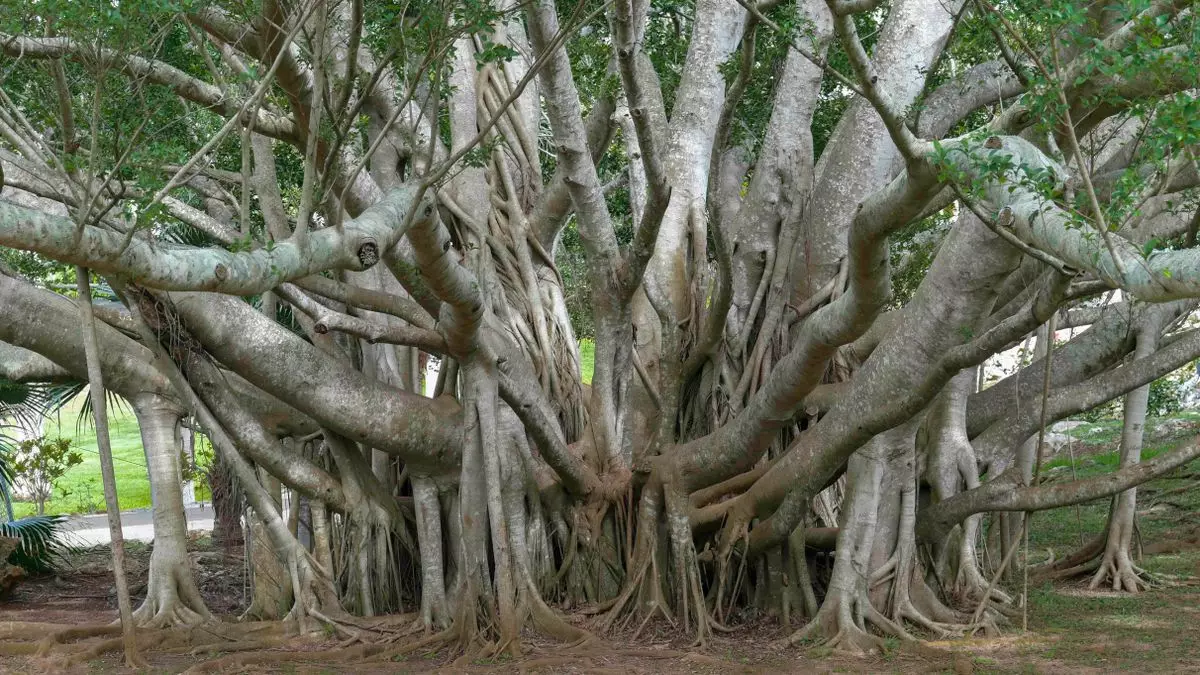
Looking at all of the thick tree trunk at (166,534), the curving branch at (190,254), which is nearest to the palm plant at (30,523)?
the thick tree trunk at (166,534)

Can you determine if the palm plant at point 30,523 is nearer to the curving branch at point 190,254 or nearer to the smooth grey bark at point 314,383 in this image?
the smooth grey bark at point 314,383

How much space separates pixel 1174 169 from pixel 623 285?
3.71 meters

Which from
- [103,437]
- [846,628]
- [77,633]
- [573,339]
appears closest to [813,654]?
[846,628]

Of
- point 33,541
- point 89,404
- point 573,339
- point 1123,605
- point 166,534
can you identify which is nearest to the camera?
point 166,534

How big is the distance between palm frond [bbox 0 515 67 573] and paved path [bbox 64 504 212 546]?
9.14 feet

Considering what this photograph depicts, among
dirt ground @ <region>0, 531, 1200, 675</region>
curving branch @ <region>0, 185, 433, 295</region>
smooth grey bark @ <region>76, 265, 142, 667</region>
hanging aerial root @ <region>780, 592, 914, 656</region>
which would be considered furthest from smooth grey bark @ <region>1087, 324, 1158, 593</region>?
smooth grey bark @ <region>76, 265, 142, 667</region>

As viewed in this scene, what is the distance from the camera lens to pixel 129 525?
1680 cm

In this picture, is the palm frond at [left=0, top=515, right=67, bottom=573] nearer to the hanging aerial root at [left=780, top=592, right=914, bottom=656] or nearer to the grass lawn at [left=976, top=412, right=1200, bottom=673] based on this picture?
the hanging aerial root at [left=780, top=592, right=914, bottom=656]

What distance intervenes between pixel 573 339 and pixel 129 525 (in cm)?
1072

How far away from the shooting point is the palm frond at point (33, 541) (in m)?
9.74

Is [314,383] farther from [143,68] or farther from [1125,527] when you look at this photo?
[1125,527]

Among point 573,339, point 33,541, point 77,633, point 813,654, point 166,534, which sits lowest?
point 813,654

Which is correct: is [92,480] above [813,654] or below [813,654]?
above

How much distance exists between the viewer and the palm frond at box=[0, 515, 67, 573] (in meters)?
9.74
